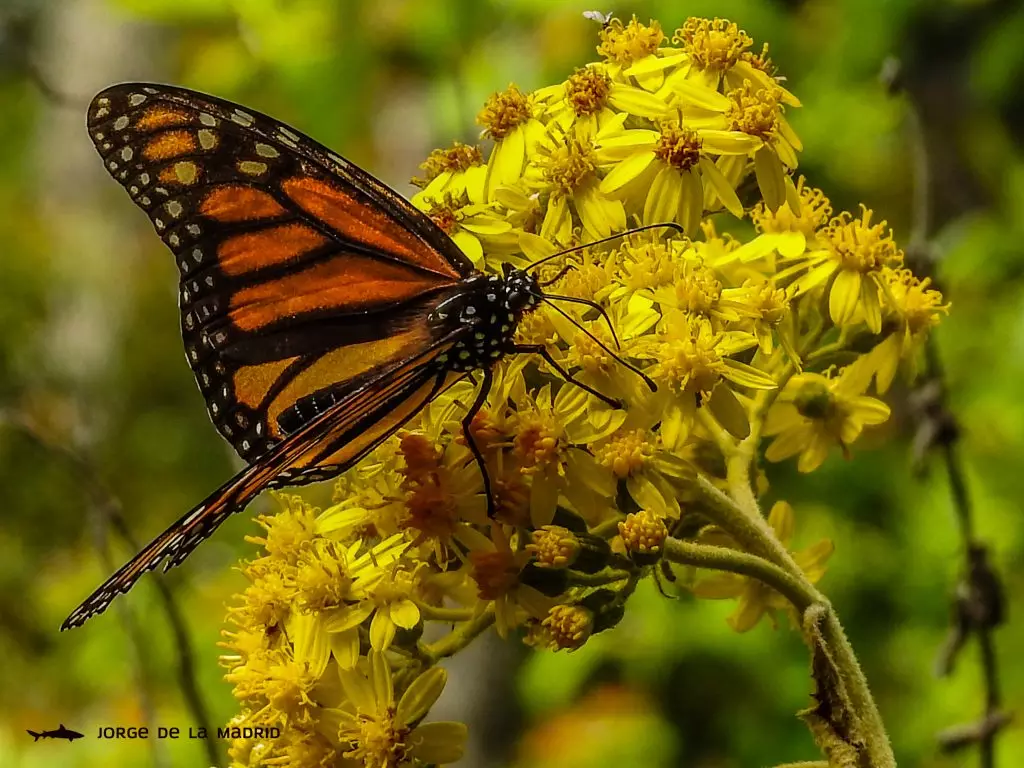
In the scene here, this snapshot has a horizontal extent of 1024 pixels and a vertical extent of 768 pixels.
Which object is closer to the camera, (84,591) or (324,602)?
(324,602)

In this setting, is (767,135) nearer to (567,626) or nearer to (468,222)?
(468,222)

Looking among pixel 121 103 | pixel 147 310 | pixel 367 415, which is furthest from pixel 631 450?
pixel 147 310

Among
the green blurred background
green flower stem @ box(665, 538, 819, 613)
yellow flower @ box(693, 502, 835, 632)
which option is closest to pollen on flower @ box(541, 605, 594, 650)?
green flower stem @ box(665, 538, 819, 613)

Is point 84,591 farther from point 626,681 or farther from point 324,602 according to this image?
point 324,602

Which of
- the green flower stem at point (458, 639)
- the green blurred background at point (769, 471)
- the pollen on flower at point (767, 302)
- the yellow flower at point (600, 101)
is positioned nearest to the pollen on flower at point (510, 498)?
the green flower stem at point (458, 639)

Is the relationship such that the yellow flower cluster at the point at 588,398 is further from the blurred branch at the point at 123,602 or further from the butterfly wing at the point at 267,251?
the blurred branch at the point at 123,602

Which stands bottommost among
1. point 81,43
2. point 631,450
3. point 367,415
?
point 631,450
